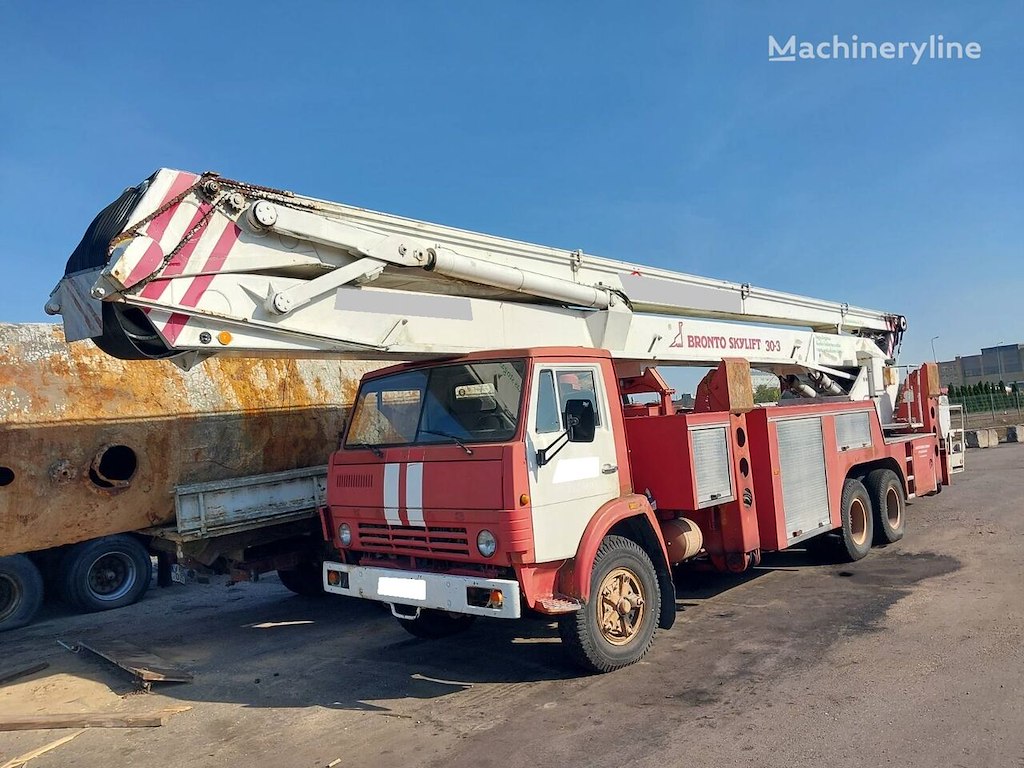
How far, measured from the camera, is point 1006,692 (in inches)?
174

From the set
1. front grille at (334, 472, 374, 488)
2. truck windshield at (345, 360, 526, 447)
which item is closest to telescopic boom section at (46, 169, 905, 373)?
truck windshield at (345, 360, 526, 447)

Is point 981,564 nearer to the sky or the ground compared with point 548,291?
nearer to the ground

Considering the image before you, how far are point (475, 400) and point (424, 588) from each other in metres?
1.34

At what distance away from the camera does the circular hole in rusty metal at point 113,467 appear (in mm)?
7027

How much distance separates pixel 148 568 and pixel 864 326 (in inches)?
422

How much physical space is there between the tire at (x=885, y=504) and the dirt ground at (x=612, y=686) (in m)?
1.06

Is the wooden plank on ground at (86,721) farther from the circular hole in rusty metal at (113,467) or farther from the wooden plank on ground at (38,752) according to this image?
the circular hole in rusty metal at (113,467)

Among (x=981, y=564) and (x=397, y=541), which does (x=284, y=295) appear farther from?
(x=981, y=564)

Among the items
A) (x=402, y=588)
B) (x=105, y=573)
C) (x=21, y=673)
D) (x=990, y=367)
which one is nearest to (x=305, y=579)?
(x=105, y=573)

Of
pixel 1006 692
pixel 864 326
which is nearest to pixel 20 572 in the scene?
pixel 1006 692

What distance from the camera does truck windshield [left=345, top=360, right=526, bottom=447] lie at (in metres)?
5.13

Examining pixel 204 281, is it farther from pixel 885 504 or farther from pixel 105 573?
pixel 885 504

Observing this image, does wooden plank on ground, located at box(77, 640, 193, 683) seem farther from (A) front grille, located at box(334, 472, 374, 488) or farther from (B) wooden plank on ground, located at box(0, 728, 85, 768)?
(A) front grille, located at box(334, 472, 374, 488)

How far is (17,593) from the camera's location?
8453 mm
